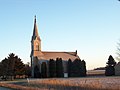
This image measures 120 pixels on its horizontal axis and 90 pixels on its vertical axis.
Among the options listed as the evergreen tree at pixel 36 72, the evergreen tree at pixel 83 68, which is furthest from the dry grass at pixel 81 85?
the evergreen tree at pixel 36 72

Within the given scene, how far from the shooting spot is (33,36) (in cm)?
12156

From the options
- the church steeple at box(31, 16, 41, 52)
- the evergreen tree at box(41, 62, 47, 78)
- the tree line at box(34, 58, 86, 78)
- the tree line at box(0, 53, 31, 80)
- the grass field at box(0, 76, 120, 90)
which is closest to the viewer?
the grass field at box(0, 76, 120, 90)

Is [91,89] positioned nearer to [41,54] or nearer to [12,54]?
[12,54]

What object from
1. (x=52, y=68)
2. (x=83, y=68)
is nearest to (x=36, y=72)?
(x=52, y=68)

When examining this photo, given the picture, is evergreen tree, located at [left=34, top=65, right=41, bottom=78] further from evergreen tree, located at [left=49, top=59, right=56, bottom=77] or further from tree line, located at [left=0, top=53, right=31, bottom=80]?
tree line, located at [left=0, top=53, right=31, bottom=80]

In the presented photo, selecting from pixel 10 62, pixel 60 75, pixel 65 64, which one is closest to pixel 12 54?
pixel 10 62

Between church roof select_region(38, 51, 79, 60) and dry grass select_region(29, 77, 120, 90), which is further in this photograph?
church roof select_region(38, 51, 79, 60)

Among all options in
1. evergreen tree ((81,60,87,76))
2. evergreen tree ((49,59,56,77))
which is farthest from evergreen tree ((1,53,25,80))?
evergreen tree ((81,60,87,76))

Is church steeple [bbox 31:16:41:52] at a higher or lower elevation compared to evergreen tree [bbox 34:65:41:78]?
higher

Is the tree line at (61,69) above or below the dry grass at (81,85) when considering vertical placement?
above

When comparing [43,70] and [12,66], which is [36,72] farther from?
[12,66]

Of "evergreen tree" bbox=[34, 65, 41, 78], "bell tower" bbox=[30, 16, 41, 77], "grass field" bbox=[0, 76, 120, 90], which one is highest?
"bell tower" bbox=[30, 16, 41, 77]

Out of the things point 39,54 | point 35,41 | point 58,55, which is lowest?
point 58,55

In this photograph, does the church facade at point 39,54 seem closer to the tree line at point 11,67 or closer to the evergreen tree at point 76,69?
the evergreen tree at point 76,69
